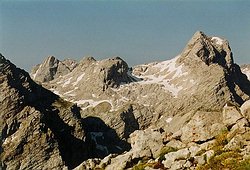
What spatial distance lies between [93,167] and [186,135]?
36.7 feet

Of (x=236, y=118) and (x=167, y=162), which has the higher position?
(x=236, y=118)

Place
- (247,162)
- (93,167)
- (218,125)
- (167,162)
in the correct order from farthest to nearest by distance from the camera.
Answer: (93,167)
(218,125)
(167,162)
(247,162)

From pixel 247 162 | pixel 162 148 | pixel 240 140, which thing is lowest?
pixel 247 162

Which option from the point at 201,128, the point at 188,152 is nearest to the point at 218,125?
the point at 201,128

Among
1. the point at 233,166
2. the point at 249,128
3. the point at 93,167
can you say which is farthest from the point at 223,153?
the point at 93,167

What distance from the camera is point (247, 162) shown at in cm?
3906

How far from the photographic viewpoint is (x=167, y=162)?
46219 millimetres

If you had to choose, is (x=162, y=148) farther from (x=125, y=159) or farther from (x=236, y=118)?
(x=236, y=118)

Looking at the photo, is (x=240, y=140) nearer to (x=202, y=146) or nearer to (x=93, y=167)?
(x=202, y=146)

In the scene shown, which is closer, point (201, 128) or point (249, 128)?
point (249, 128)

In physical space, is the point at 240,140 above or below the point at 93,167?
below

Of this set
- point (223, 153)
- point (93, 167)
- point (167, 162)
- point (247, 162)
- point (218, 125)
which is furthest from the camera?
point (93, 167)

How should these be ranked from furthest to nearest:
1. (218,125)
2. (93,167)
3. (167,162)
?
(93,167), (218,125), (167,162)

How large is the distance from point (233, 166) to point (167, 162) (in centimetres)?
825
